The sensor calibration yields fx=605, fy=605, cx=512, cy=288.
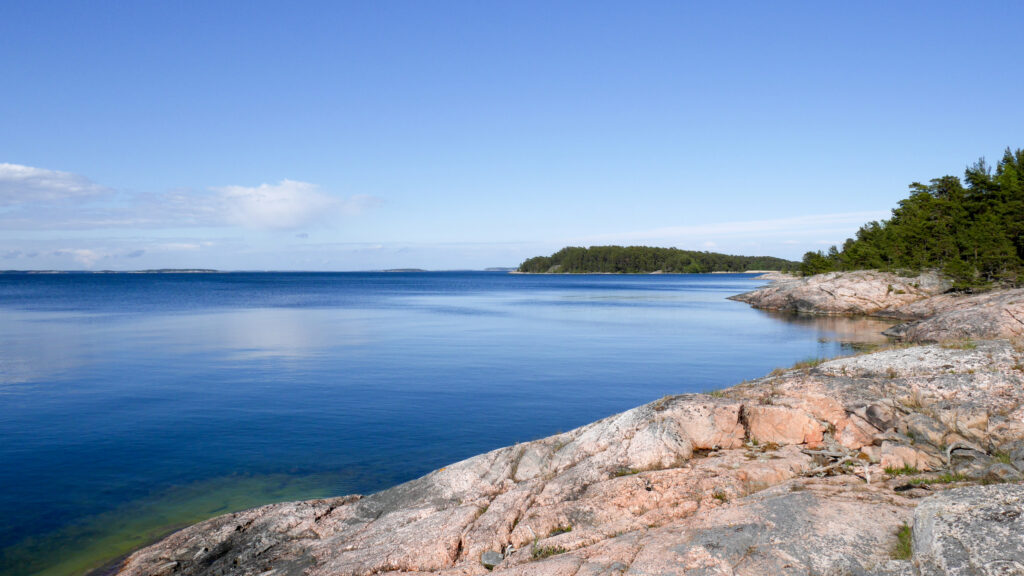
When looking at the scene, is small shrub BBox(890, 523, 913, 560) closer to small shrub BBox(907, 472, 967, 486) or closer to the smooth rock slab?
the smooth rock slab

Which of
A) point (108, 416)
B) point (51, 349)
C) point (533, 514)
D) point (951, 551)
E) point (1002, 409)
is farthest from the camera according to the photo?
point (51, 349)

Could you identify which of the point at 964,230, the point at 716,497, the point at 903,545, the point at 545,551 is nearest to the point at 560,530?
the point at 545,551

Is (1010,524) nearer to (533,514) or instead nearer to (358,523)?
(533,514)

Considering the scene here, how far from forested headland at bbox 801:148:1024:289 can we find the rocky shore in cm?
4865

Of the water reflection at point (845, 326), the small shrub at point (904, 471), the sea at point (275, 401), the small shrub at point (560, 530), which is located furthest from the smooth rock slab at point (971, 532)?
the water reflection at point (845, 326)

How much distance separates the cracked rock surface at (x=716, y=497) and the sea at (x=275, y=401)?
3.26m

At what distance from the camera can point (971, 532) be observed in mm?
6992

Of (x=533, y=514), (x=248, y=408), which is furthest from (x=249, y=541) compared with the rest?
(x=248, y=408)

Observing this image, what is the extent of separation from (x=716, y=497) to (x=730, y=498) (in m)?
0.22

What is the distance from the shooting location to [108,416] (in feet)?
78.2

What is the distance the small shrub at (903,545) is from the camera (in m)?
7.61

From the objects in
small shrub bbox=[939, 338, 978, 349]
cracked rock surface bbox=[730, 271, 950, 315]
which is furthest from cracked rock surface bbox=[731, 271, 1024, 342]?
small shrub bbox=[939, 338, 978, 349]

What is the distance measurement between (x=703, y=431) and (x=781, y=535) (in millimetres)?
4180

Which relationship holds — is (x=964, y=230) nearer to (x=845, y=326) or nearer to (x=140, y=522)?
(x=845, y=326)
